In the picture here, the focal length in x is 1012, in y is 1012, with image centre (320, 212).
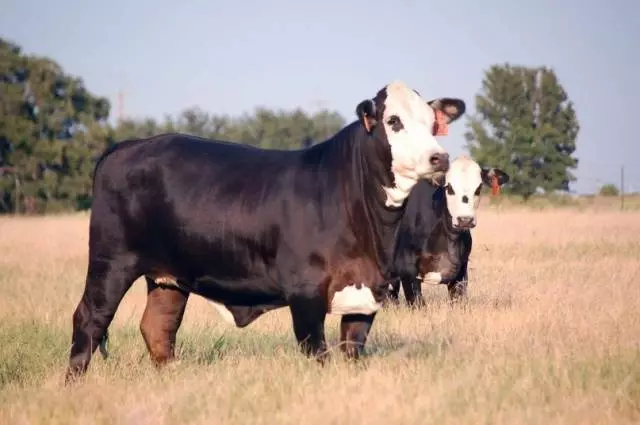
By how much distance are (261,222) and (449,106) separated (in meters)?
1.50

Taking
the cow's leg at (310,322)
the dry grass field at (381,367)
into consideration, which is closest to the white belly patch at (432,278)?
the dry grass field at (381,367)

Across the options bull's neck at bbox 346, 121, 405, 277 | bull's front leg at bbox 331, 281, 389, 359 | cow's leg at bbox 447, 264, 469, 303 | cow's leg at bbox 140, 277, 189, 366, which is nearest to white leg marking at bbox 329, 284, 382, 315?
bull's front leg at bbox 331, 281, 389, 359

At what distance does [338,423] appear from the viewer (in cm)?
500

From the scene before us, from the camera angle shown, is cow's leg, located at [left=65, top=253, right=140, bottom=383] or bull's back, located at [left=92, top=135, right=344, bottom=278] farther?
cow's leg, located at [left=65, top=253, right=140, bottom=383]

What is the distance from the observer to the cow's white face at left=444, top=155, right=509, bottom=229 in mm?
11516

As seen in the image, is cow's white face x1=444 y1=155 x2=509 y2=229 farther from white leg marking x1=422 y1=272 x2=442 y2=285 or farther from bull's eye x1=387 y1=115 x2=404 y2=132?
bull's eye x1=387 y1=115 x2=404 y2=132

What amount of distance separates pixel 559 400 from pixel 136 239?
3.20 m

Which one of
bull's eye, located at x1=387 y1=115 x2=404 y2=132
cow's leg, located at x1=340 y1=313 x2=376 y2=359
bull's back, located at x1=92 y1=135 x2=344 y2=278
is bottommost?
cow's leg, located at x1=340 y1=313 x2=376 y2=359

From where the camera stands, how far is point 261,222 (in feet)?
21.7

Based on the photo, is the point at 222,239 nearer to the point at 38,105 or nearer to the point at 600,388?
the point at 600,388

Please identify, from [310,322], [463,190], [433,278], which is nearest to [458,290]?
[433,278]

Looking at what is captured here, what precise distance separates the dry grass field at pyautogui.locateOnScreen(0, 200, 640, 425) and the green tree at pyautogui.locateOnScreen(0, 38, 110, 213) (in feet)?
118

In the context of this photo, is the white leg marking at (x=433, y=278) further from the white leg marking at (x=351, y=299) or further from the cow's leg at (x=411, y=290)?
the white leg marking at (x=351, y=299)

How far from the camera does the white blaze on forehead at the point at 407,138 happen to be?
623 cm
